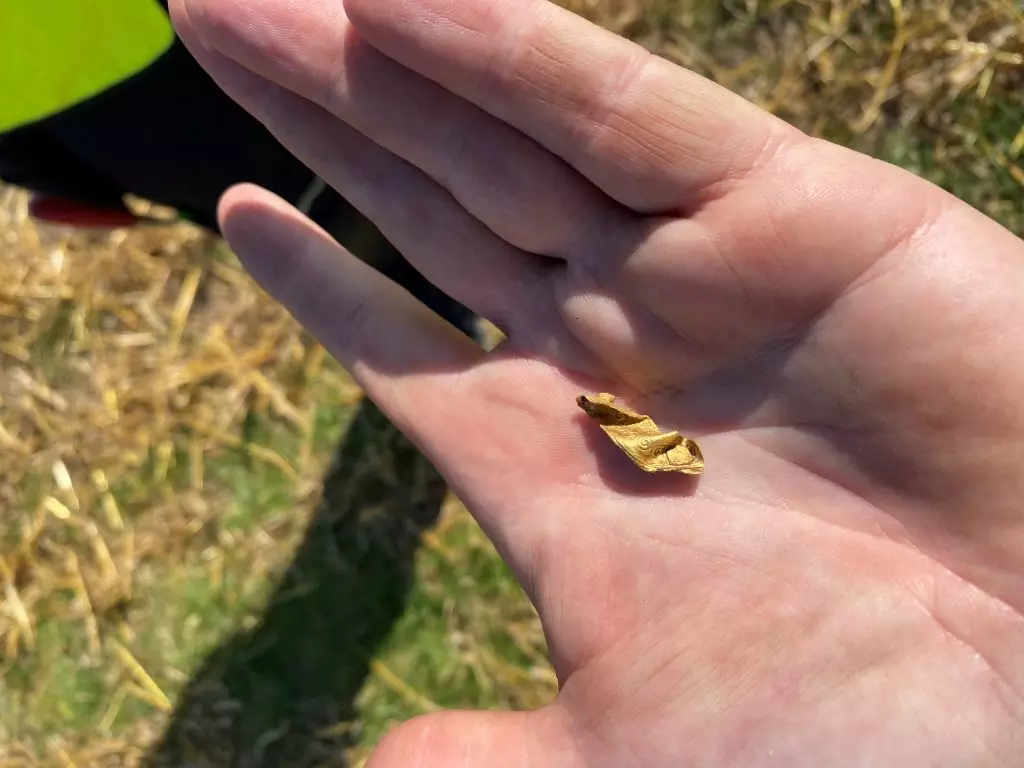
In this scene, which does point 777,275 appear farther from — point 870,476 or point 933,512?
point 933,512

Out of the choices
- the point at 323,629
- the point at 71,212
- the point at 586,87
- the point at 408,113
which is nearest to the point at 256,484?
the point at 323,629

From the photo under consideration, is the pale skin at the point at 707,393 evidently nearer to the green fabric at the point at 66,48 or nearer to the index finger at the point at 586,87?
the index finger at the point at 586,87

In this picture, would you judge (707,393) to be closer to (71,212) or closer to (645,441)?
(645,441)

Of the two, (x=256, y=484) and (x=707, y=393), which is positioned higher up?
(x=707, y=393)

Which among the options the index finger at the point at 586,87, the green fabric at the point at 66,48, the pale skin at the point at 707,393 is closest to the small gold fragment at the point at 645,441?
the pale skin at the point at 707,393

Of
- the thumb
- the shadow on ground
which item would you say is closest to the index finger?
the thumb

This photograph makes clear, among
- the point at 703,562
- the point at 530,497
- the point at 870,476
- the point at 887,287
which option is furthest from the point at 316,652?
the point at 887,287
